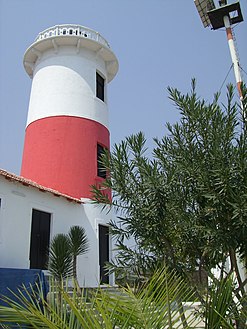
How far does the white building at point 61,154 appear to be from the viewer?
946cm

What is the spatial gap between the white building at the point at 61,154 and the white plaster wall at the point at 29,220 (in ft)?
0.08

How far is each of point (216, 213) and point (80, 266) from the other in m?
8.57

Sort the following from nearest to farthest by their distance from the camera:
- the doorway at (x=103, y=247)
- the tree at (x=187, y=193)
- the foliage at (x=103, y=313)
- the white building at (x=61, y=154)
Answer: the foliage at (x=103, y=313), the tree at (x=187, y=193), the white building at (x=61, y=154), the doorway at (x=103, y=247)

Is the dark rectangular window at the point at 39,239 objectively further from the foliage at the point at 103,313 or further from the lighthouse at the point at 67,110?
the foliage at the point at 103,313

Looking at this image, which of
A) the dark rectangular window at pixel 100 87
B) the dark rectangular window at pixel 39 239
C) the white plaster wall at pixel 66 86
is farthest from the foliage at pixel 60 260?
the dark rectangular window at pixel 100 87

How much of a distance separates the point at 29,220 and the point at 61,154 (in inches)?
139

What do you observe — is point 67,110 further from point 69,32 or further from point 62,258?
point 62,258

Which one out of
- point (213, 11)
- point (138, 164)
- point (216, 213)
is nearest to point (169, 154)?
point (138, 164)

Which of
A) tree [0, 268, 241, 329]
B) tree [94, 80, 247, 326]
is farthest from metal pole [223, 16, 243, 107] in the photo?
tree [0, 268, 241, 329]

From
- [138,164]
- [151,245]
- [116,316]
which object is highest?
[138,164]

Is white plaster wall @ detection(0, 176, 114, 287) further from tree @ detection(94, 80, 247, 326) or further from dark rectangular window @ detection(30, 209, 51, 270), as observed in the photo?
tree @ detection(94, 80, 247, 326)

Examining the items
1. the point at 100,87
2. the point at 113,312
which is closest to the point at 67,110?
the point at 100,87

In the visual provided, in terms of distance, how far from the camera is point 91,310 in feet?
6.88

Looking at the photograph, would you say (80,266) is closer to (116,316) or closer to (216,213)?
(216,213)
